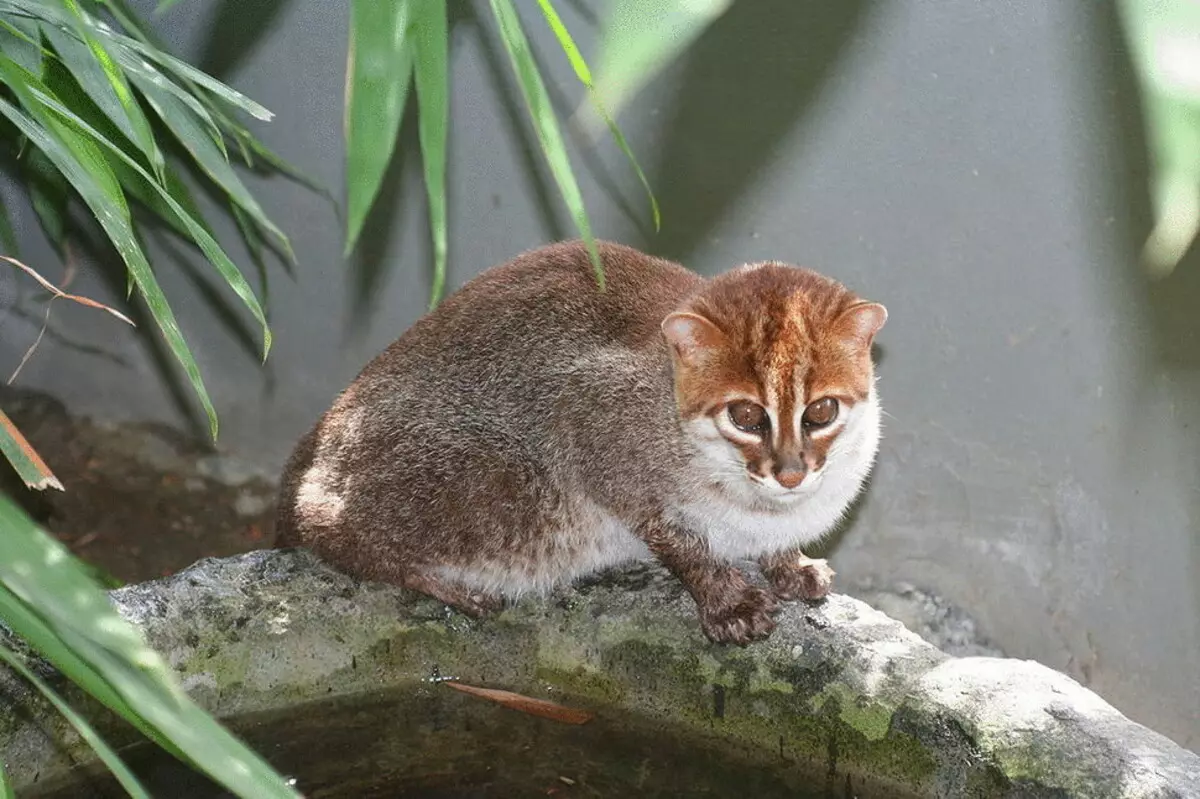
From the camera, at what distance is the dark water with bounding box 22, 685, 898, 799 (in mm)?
2805

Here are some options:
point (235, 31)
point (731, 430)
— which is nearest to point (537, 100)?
A: point (731, 430)

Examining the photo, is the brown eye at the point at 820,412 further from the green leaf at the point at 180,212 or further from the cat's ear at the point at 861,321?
the green leaf at the point at 180,212

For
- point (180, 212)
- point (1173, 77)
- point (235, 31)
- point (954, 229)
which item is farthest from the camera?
point (235, 31)

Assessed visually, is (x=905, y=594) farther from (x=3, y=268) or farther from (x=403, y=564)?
(x=3, y=268)

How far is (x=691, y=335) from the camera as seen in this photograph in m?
2.91

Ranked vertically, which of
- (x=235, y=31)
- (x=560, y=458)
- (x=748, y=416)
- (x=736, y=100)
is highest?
(x=736, y=100)

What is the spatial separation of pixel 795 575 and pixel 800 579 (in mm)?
21

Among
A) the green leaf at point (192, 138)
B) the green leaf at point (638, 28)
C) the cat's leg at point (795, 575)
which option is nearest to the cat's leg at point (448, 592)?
the cat's leg at point (795, 575)

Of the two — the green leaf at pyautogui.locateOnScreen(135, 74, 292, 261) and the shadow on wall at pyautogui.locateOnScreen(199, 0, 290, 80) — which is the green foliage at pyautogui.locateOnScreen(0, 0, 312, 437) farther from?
the shadow on wall at pyautogui.locateOnScreen(199, 0, 290, 80)

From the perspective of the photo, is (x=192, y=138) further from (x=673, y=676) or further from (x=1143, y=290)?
(x=1143, y=290)

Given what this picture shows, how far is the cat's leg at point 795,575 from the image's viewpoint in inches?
127

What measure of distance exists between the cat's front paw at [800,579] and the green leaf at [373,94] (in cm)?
169

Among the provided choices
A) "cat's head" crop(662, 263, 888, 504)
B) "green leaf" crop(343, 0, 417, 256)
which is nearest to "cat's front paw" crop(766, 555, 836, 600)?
"cat's head" crop(662, 263, 888, 504)

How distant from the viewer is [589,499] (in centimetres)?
330
